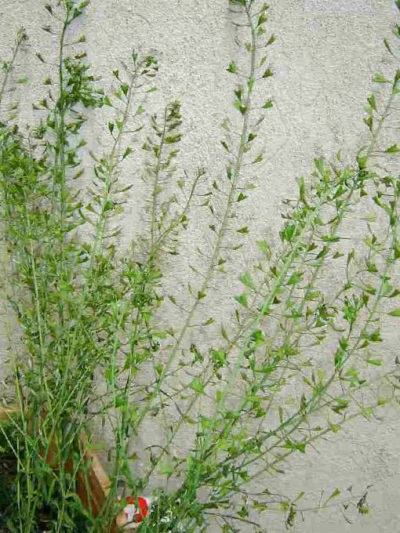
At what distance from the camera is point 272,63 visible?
2.77 meters

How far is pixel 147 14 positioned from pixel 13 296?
3.77ft

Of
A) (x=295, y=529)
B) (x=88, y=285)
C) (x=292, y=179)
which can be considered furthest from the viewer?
(x=295, y=529)

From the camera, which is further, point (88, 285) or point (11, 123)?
point (11, 123)

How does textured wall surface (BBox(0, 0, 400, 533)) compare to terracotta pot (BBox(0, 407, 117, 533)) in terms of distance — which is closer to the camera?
terracotta pot (BBox(0, 407, 117, 533))

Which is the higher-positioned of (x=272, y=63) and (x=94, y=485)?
(x=272, y=63)

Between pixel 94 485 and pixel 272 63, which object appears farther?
pixel 272 63

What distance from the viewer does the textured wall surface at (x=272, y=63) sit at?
2.72 m

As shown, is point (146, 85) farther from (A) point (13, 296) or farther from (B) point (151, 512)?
(B) point (151, 512)

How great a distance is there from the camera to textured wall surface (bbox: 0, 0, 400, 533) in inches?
107

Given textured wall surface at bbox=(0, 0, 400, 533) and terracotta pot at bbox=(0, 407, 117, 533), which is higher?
textured wall surface at bbox=(0, 0, 400, 533)

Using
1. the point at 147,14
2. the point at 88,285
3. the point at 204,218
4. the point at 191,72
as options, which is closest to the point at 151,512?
the point at 88,285

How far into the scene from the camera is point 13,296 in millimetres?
2717

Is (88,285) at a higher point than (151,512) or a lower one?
higher

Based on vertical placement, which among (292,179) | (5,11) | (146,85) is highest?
(5,11)
